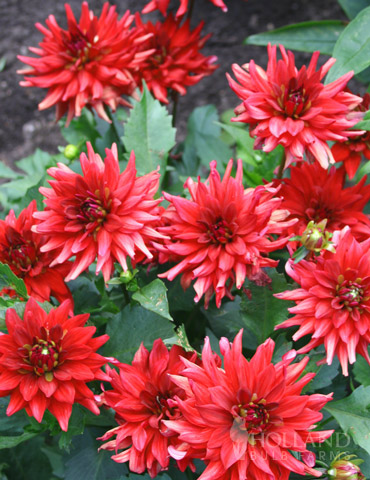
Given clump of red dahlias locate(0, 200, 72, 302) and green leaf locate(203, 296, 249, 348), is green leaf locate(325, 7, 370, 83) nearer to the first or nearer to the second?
green leaf locate(203, 296, 249, 348)

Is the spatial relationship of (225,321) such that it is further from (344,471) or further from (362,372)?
(344,471)

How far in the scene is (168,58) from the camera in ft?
4.46

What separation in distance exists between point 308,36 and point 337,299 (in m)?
1.01

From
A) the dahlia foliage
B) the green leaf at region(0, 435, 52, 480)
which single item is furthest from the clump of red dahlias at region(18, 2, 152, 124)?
the green leaf at region(0, 435, 52, 480)

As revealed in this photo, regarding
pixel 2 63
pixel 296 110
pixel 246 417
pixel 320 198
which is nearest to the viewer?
pixel 246 417

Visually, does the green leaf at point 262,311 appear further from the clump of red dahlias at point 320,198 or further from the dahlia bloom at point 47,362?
the dahlia bloom at point 47,362

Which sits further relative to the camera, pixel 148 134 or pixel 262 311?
pixel 148 134

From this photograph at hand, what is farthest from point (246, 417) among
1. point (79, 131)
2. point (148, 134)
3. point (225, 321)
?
point (79, 131)

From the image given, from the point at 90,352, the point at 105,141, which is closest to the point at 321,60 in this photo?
the point at 105,141

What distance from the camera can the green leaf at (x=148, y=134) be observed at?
1.23 m

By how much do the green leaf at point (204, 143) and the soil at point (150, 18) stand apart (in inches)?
28.4

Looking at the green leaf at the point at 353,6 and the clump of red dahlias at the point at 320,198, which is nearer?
the clump of red dahlias at the point at 320,198

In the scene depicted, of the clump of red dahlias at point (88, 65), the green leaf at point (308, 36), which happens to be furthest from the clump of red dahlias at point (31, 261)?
the green leaf at point (308, 36)

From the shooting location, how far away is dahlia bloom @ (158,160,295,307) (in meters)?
0.88
